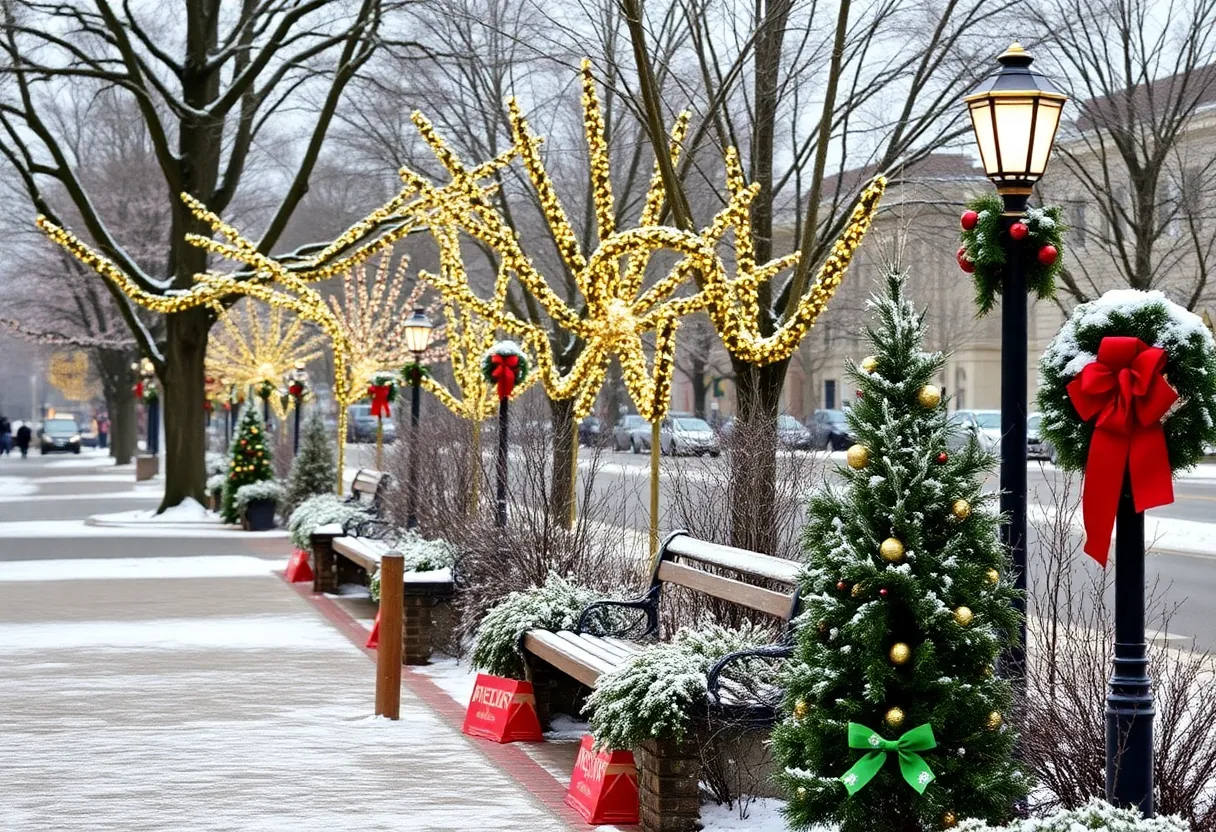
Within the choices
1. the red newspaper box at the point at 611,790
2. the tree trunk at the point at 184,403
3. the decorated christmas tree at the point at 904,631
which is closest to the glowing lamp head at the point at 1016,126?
the decorated christmas tree at the point at 904,631

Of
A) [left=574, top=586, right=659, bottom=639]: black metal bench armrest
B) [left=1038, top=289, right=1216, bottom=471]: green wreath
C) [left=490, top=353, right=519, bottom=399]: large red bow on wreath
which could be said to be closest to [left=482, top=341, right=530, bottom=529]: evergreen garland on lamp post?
[left=490, top=353, right=519, bottom=399]: large red bow on wreath

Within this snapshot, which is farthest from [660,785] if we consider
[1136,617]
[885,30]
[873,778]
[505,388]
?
[885,30]

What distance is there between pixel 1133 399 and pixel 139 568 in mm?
17187

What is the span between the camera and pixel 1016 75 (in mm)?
6957

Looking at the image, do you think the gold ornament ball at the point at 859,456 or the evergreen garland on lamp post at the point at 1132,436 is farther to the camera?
the gold ornament ball at the point at 859,456

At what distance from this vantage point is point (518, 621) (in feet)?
32.6

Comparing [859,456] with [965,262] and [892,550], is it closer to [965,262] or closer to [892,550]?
[892,550]

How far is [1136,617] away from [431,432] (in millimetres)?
12738

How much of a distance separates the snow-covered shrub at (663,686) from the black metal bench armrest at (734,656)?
35mm

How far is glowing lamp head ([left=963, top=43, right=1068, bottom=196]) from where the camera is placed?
6.91 metres

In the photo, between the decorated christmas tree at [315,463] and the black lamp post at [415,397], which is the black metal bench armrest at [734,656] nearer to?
the black lamp post at [415,397]

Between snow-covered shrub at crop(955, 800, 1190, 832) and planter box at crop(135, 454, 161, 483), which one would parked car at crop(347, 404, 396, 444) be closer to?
planter box at crop(135, 454, 161, 483)

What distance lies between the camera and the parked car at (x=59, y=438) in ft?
276

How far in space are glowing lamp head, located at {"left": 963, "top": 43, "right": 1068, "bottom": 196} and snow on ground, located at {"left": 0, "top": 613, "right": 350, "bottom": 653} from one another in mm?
7887
